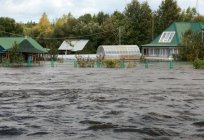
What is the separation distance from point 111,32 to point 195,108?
7196 cm

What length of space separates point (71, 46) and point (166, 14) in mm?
18206

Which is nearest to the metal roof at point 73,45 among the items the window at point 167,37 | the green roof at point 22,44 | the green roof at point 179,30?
the window at point 167,37

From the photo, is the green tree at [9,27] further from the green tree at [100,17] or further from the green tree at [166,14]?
the green tree at [166,14]

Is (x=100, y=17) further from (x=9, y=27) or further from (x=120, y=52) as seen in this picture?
(x=120, y=52)

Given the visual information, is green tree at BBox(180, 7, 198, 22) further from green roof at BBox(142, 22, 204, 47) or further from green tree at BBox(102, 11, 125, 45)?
green roof at BBox(142, 22, 204, 47)

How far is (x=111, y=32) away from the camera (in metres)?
85.2

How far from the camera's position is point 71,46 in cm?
8944

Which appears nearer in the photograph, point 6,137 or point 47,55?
point 6,137

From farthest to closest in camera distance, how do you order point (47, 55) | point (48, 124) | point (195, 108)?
point (47, 55)
point (195, 108)
point (48, 124)

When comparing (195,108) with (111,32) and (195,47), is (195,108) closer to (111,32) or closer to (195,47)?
(195,47)

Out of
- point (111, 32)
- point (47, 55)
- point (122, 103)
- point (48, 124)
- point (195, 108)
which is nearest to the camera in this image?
point (48, 124)

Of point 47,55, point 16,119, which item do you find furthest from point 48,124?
point 47,55

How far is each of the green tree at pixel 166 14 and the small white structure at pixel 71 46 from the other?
13197mm

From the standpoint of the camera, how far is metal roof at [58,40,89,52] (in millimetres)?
86469
